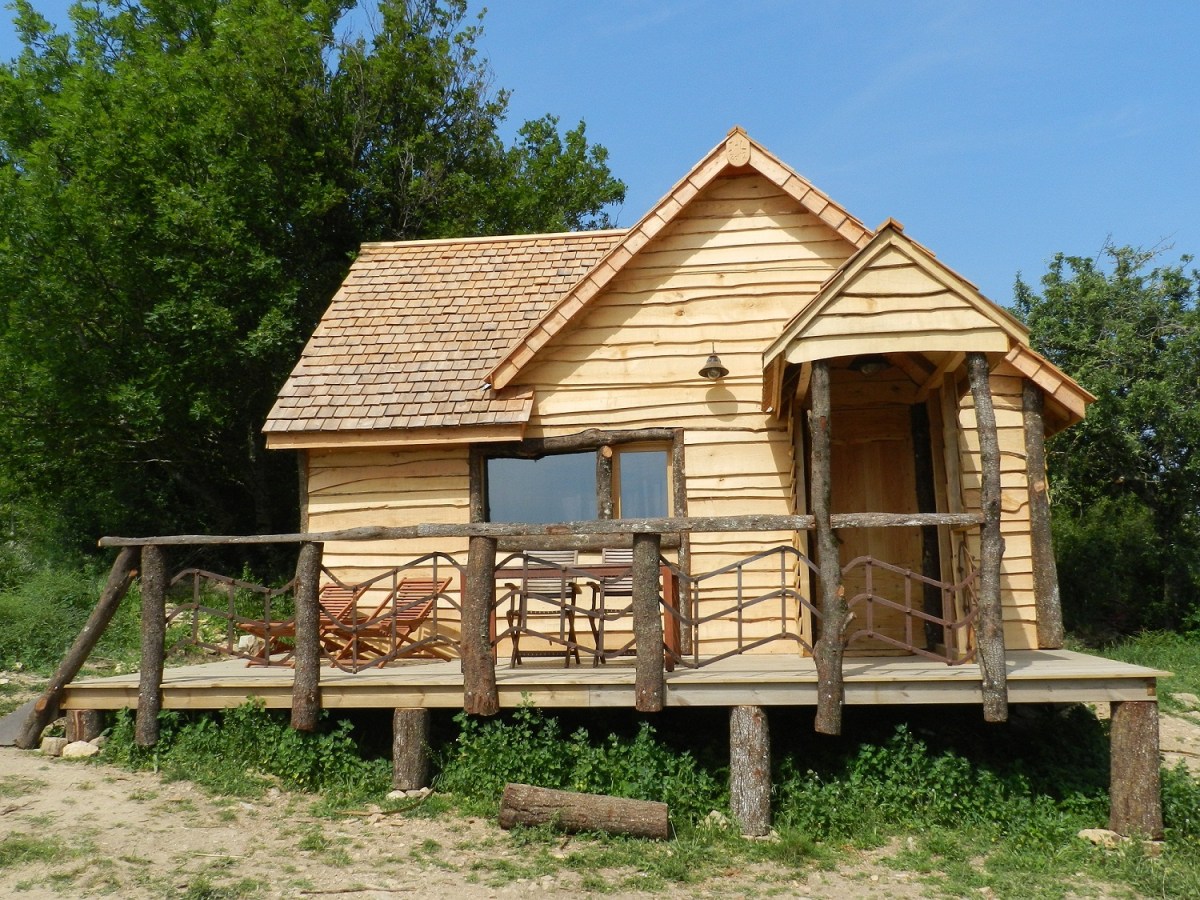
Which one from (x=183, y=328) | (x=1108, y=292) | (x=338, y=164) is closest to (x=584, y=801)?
(x=183, y=328)

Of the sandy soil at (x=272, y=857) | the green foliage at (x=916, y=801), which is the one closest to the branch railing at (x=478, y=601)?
the sandy soil at (x=272, y=857)

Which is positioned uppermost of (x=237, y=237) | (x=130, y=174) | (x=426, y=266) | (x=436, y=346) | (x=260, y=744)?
(x=130, y=174)

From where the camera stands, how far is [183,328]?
1864cm

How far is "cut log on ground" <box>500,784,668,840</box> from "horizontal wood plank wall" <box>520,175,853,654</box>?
3.41 metres

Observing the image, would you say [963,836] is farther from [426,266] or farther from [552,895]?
[426,266]

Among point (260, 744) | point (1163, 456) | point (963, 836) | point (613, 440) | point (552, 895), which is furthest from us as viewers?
point (1163, 456)

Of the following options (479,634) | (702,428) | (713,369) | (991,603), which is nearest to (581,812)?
(479,634)

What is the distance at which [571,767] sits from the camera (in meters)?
7.94

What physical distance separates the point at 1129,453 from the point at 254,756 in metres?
15.4

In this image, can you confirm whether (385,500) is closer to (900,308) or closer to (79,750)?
(79,750)

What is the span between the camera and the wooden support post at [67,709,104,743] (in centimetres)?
885

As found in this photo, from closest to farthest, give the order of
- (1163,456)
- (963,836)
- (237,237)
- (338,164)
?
(963,836), (1163,456), (237,237), (338,164)

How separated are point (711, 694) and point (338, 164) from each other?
714 inches

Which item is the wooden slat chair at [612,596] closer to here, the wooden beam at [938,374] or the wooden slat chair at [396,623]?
the wooden slat chair at [396,623]
